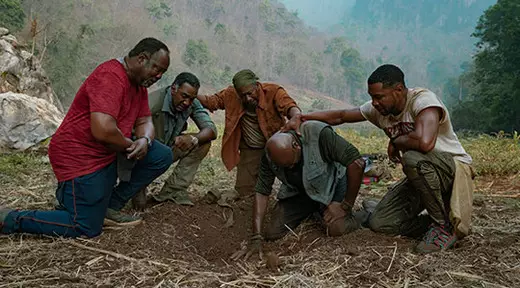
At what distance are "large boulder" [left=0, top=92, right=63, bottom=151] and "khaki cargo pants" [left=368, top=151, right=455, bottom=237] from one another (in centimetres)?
571

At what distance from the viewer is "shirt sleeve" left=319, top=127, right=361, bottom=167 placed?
3.06 meters

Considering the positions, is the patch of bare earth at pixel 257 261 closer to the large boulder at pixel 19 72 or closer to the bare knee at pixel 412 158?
the bare knee at pixel 412 158

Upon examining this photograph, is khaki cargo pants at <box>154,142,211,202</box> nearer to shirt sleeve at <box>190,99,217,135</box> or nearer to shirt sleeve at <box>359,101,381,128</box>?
shirt sleeve at <box>190,99,217,135</box>

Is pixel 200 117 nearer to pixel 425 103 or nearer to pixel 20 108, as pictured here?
pixel 425 103

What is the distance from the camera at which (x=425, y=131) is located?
2.64m

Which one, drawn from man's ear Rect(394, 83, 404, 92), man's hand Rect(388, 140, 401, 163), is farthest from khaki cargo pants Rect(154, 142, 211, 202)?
man's ear Rect(394, 83, 404, 92)

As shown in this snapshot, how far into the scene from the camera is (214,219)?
12.5 feet

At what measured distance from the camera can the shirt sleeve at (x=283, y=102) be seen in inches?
161

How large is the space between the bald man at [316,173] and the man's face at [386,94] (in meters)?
0.41

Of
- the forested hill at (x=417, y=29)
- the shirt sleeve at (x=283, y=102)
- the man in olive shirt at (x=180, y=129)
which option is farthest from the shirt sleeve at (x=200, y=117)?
the forested hill at (x=417, y=29)

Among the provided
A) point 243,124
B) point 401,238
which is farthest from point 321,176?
point 243,124

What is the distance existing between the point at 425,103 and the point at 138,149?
1.83 m

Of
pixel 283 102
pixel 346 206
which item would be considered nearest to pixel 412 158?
pixel 346 206

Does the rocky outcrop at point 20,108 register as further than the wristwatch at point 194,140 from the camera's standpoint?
Yes
